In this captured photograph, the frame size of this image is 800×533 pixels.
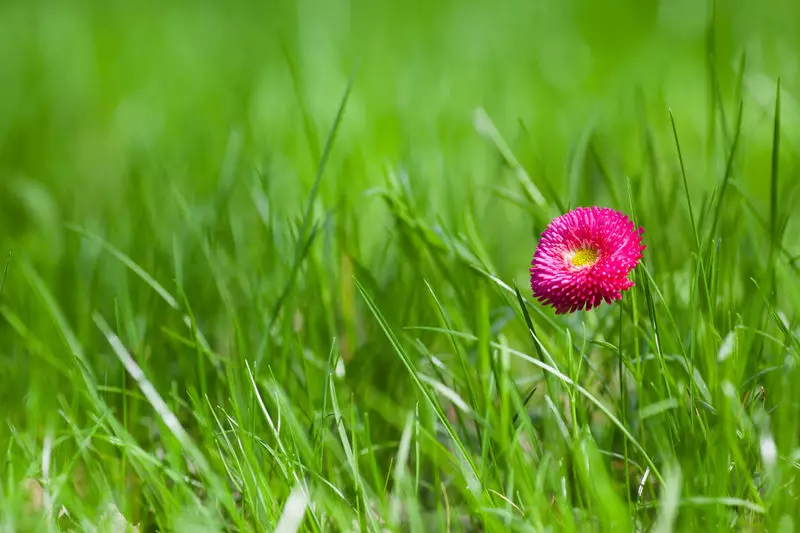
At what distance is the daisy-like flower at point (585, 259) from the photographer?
37.0 inches

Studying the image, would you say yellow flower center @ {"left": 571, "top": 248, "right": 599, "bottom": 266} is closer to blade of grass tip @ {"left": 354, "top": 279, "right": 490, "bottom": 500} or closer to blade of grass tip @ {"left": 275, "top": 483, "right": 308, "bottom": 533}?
blade of grass tip @ {"left": 354, "top": 279, "right": 490, "bottom": 500}

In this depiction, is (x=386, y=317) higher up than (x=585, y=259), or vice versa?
(x=585, y=259)

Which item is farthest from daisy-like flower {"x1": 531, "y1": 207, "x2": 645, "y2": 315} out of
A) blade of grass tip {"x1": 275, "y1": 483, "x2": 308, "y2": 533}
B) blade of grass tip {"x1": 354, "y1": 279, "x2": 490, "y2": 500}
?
blade of grass tip {"x1": 275, "y1": 483, "x2": 308, "y2": 533}

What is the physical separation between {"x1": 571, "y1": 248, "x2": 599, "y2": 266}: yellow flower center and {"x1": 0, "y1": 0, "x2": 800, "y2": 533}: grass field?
0.20ft

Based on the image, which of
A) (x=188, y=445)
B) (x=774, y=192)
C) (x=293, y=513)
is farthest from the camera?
(x=774, y=192)

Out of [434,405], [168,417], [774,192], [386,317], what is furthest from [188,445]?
[774,192]

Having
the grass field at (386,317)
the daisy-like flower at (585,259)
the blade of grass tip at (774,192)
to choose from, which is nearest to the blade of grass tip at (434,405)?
the grass field at (386,317)

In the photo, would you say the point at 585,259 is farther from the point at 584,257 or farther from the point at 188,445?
the point at 188,445

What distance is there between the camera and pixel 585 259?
3.19 ft

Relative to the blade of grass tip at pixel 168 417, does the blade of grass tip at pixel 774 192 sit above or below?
above

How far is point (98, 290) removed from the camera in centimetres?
158

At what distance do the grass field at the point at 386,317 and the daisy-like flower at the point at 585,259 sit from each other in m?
0.04

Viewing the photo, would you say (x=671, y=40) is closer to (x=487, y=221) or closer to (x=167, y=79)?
(x=167, y=79)

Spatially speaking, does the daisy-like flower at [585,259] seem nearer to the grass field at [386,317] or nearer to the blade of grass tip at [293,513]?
the grass field at [386,317]
